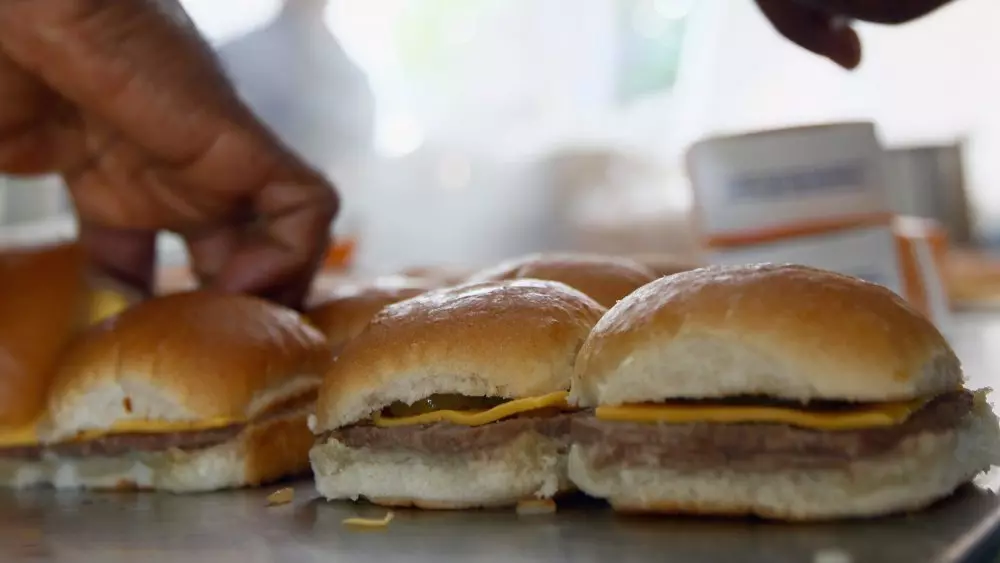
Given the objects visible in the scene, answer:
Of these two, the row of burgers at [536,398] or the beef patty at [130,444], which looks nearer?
the row of burgers at [536,398]

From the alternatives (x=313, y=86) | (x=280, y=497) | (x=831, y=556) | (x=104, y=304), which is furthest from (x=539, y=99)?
(x=831, y=556)

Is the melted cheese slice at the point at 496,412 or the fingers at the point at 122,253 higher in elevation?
the fingers at the point at 122,253

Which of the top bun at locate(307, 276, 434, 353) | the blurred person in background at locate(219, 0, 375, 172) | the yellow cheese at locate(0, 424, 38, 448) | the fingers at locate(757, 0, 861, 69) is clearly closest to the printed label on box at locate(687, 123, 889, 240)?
the fingers at locate(757, 0, 861, 69)

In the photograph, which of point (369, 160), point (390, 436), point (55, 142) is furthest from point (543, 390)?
point (369, 160)

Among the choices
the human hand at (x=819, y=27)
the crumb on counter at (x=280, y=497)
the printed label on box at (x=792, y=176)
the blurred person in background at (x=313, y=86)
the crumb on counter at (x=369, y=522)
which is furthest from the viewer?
the blurred person in background at (x=313, y=86)

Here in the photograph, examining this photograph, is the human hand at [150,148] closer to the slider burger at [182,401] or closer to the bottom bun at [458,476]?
the slider burger at [182,401]

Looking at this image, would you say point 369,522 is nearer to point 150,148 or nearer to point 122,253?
point 150,148

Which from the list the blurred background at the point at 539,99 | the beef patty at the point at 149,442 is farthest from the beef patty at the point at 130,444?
the blurred background at the point at 539,99
